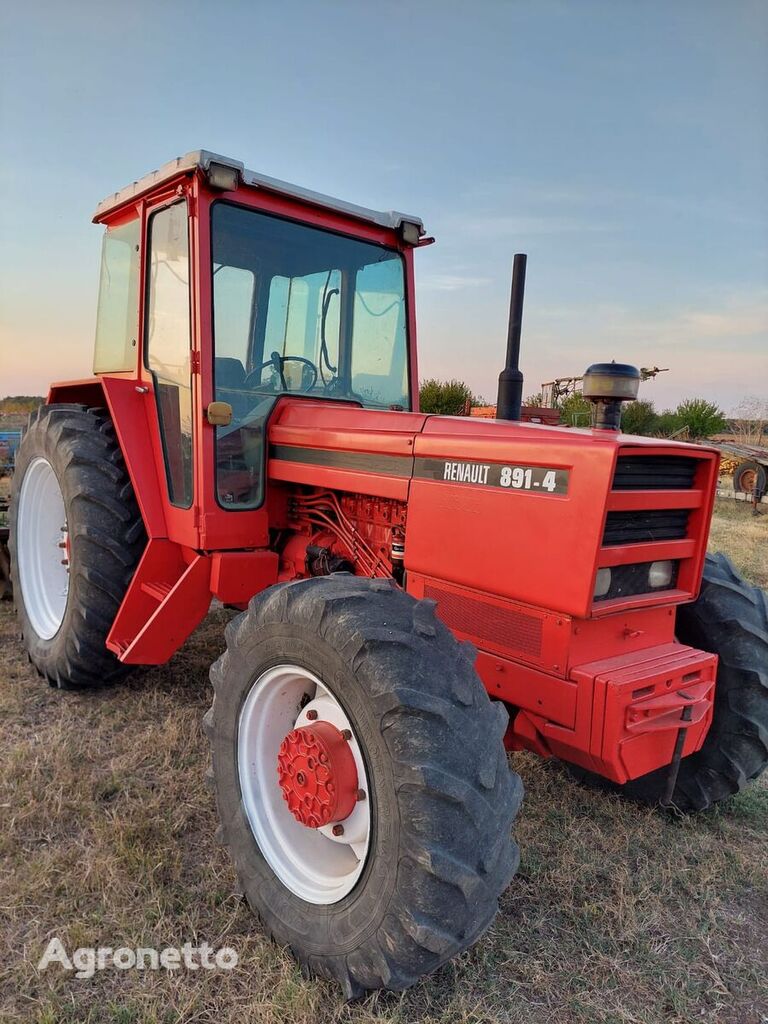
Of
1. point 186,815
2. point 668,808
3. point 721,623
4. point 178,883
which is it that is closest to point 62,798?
point 186,815

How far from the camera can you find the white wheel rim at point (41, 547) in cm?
413

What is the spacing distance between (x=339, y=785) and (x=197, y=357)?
5.92 feet

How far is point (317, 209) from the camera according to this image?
3.26 metres

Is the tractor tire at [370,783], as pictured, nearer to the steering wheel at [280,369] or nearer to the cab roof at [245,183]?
the steering wheel at [280,369]

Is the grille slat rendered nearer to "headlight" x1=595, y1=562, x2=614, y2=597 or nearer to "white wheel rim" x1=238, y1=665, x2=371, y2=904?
"headlight" x1=595, y1=562, x2=614, y2=597

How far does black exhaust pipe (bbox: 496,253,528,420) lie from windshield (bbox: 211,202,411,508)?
68cm

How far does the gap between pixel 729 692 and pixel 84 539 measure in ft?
9.32

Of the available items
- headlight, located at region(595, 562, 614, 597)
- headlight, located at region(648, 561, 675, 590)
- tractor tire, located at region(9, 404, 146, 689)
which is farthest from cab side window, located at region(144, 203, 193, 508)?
headlight, located at region(648, 561, 675, 590)

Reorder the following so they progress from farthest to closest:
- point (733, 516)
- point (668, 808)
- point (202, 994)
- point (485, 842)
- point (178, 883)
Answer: point (733, 516) < point (668, 808) < point (178, 883) < point (202, 994) < point (485, 842)

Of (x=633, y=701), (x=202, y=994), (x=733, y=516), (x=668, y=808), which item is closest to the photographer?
(x=202, y=994)

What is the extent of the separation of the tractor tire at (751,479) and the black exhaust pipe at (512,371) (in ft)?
35.0

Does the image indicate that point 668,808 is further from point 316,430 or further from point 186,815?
point 316,430

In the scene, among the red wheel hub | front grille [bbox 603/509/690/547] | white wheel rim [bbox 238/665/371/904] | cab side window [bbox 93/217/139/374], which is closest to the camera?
the red wheel hub

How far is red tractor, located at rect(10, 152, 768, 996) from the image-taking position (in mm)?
1854
